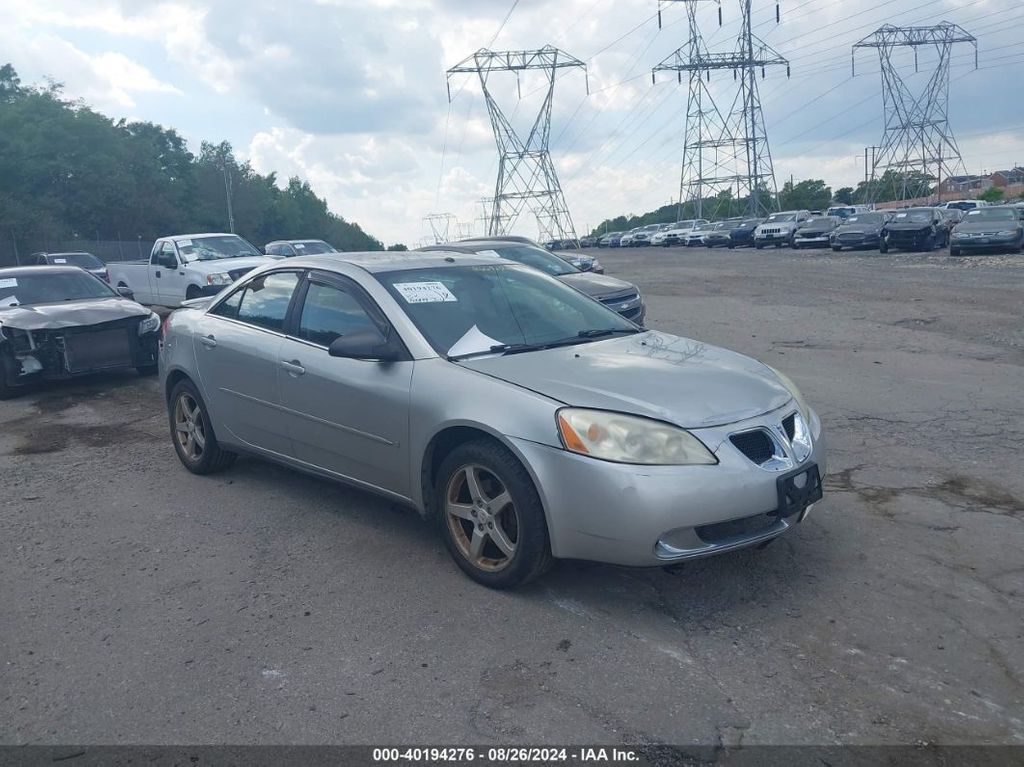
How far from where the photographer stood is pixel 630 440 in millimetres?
4117

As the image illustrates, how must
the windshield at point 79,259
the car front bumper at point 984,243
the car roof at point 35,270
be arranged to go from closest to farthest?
the car roof at point 35,270
the car front bumper at point 984,243
the windshield at point 79,259

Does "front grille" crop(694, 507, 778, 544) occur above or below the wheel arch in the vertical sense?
below

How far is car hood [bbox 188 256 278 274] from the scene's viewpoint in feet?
55.8

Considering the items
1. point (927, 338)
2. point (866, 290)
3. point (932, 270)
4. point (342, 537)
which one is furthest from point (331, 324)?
point (932, 270)

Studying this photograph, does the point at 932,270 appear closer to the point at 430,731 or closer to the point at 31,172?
the point at 430,731

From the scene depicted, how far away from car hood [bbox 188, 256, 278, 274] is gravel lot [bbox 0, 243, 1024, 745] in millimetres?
10180

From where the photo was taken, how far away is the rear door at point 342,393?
4.91 m

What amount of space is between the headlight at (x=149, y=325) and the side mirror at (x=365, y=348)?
7101mm

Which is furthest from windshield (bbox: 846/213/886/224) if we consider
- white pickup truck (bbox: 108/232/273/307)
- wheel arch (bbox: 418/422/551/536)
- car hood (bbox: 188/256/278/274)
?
wheel arch (bbox: 418/422/551/536)

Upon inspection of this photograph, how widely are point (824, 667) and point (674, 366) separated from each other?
5.48 feet

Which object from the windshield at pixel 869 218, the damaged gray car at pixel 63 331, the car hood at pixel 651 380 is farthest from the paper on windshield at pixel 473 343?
the windshield at pixel 869 218

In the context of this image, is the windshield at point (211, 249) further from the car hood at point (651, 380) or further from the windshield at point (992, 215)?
the windshield at point (992, 215)

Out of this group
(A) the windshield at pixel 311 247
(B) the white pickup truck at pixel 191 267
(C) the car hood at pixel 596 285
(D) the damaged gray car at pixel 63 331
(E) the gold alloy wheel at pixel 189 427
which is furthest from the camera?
(A) the windshield at pixel 311 247

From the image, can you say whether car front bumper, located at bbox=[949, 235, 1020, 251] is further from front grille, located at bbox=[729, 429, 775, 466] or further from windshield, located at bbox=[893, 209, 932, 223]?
front grille, located at bbox=[729, 429, 775, 466]
